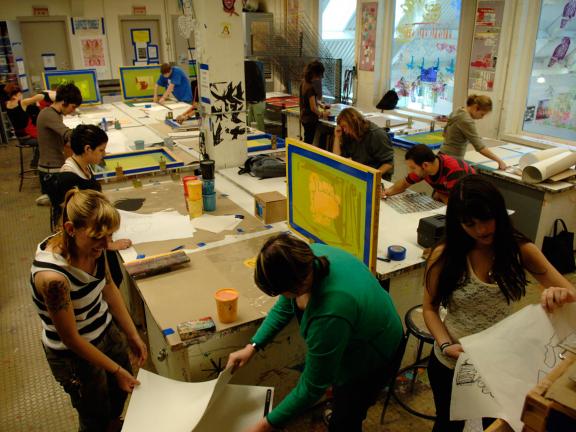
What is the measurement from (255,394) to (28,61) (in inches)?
352

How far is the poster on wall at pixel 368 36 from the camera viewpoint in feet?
22.1

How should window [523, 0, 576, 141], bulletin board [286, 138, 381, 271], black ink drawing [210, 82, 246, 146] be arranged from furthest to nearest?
1. window [523, 0, 576, 141]
2. black ink drawing [210, 82, 246, 146]
3. bulletin board [286, 138, 381, 271]

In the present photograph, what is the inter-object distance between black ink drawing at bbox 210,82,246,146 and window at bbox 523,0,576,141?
327 cm

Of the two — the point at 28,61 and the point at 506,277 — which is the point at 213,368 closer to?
the point at 506,277

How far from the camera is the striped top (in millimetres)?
1674

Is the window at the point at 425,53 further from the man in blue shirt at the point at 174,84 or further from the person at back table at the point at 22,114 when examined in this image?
the person at back table at the point at 22,114

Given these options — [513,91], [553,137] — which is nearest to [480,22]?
[513,91]

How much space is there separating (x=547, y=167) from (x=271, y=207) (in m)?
2.24

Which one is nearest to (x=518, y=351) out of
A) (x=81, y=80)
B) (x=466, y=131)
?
(x=466, y=131)

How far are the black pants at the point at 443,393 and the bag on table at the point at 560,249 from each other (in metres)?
2.53

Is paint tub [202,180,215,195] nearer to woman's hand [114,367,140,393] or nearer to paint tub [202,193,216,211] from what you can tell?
paint tub [202,193,216,211]

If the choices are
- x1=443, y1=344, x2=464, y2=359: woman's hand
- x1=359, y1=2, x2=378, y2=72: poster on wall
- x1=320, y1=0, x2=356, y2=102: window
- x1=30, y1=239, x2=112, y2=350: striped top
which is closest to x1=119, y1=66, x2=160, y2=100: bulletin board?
x1=320, y1=0, x2=356, y2=102: window

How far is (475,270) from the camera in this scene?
166 centimetres

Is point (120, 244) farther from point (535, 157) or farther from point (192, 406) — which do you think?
point (535, 157)
